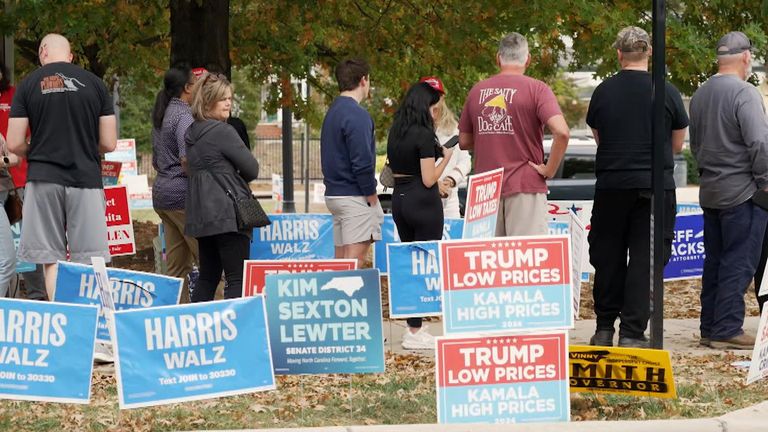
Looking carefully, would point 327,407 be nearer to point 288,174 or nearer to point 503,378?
point 503,378

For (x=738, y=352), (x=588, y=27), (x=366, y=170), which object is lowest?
(x=738, y=352)

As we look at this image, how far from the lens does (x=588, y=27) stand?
40.0 ft

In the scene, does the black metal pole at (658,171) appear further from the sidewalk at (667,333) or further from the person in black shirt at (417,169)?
the person in black shirt at (417,169)

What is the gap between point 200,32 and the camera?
1288cm

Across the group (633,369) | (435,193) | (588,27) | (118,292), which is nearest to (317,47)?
(588,27)

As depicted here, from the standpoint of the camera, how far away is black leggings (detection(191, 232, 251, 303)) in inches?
333

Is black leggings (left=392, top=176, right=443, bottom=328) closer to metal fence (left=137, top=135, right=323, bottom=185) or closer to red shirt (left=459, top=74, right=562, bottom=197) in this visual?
red shirt (left=459, top=74, right=562, bottom=197)

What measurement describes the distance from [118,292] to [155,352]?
4.32ft

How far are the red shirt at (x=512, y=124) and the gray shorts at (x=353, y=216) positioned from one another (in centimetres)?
91

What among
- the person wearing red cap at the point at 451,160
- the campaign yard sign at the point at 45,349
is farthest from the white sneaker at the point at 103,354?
the person wearing red cap at the point at 451,160

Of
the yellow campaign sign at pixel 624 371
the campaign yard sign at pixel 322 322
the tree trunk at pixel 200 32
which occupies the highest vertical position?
the tree trunk at pixel 200 32

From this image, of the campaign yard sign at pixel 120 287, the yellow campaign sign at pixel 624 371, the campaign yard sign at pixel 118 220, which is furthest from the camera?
the campaign yard sign at pixel 118 220

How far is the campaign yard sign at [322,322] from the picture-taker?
7.09 meters

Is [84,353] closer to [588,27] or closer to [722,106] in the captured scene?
[722,106]
